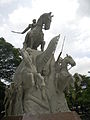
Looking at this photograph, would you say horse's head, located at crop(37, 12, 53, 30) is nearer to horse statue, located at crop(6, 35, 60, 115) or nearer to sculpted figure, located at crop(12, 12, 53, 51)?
sculpted figure, located at crop(12, 12, 53, 51)

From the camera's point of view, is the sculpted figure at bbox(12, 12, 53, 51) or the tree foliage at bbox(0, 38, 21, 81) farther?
the tree foliage at bbox(0, 38, 21, 81)

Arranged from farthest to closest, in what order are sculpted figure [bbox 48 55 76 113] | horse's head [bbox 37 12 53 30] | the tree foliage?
the tree foliage < horse's head [bbox 37 12 53 30] < sculpted figure [bbox 48 55 76 113]

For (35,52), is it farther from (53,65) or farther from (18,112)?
(18,112)

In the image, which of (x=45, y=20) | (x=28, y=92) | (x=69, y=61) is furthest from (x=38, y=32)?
(x=28, y=92)

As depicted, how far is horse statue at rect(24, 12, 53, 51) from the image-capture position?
624 inches

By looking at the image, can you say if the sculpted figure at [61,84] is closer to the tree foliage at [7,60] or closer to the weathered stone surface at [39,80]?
the weathered stone surface at [39,80]

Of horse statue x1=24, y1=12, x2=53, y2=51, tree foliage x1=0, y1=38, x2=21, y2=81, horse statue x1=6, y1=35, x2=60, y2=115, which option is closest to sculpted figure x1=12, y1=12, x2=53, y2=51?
horse statue x1=24, y1=12, x2=53, y2=51

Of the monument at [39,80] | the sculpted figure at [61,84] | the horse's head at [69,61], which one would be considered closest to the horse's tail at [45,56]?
the monument at [39,80]

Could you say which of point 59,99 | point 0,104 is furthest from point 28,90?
point 0,104

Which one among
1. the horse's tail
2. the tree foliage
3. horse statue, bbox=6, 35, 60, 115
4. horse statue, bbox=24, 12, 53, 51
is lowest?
horse statue, bbox=6, 35, 60, 115

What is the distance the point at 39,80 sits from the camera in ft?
43.4

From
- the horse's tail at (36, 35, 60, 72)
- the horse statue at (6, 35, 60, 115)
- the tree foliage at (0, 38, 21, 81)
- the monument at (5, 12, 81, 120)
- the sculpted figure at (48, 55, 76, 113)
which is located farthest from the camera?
the tree foliage at (0, 38, 21, 81)

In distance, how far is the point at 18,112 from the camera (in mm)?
13398

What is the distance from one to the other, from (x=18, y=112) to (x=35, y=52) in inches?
139
